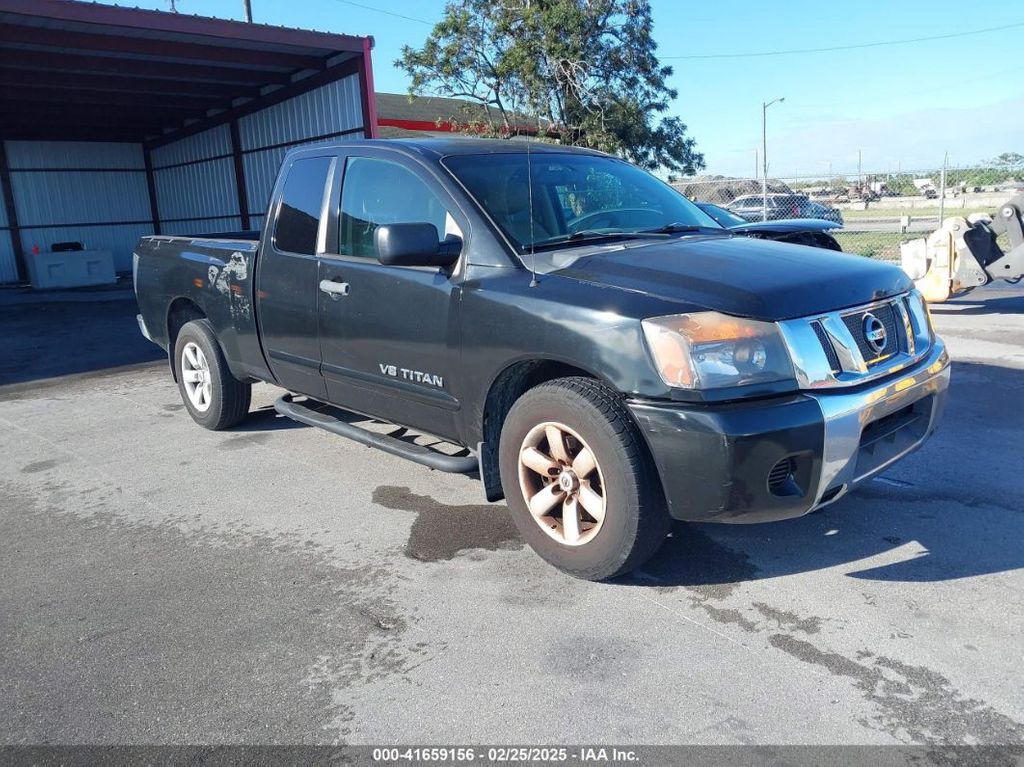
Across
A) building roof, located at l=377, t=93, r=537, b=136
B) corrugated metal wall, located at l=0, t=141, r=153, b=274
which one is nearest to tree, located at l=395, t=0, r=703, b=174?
building roof, located at l=377, t=93, r=537, b=136

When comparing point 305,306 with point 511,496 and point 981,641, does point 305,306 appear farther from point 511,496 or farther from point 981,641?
point 981,641

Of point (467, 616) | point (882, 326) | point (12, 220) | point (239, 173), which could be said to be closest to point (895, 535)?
point (882, 326)

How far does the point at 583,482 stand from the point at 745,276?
3.41ft

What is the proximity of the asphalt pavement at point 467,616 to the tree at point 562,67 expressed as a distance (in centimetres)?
1607

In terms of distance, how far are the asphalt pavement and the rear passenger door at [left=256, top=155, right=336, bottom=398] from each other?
0.72 meters

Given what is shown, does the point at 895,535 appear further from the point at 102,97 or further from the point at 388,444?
the point at 102,97

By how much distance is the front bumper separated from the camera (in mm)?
2912

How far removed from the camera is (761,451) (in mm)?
2912

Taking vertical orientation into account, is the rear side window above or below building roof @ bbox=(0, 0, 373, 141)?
below

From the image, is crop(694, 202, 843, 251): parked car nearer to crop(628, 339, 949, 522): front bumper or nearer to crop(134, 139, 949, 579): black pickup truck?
crop(134, 139, 949, 579): black pickup truck

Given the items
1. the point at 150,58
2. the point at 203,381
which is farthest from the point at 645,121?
the point at 203,381

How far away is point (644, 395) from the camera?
3.06 metres

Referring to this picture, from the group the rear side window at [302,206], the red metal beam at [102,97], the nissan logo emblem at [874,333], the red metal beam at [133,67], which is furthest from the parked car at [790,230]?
the red metal beam at [102,97]

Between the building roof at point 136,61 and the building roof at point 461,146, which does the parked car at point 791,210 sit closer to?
the building roof at point 136,61
